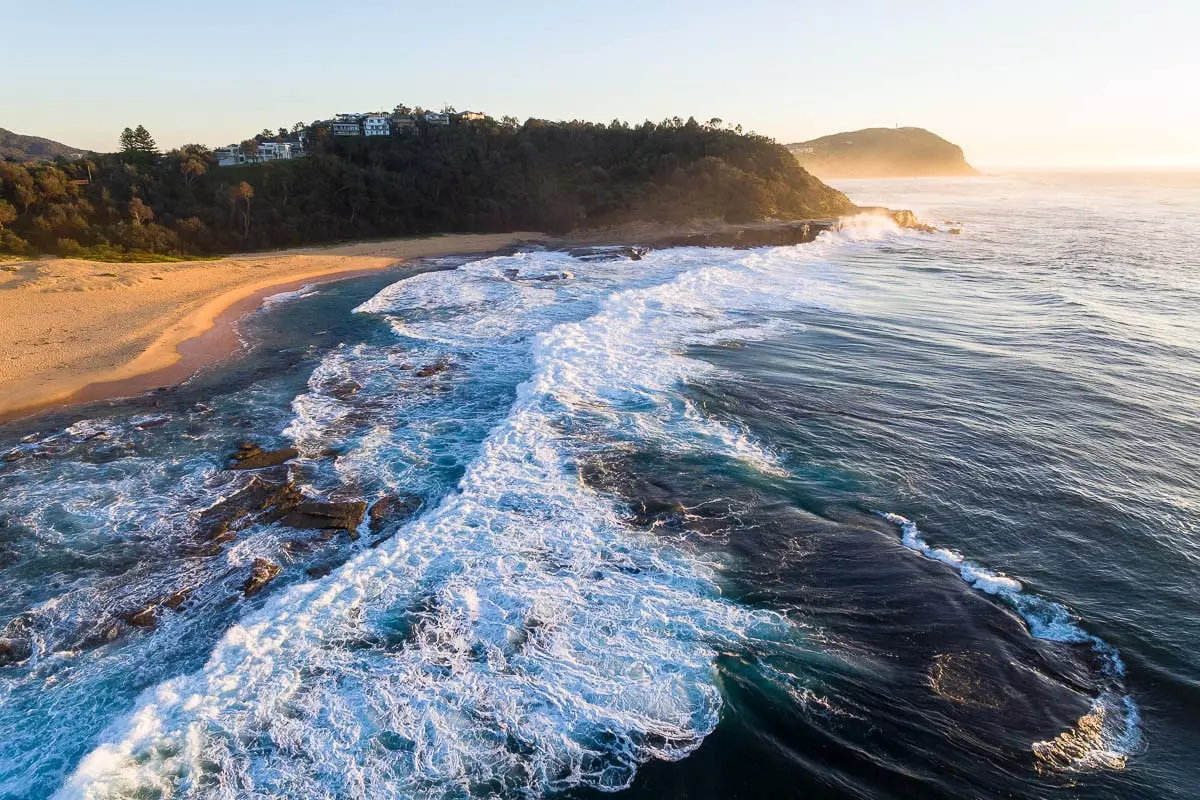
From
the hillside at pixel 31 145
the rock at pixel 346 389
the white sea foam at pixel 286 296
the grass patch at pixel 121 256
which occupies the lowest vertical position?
the rock at pixel 346 389

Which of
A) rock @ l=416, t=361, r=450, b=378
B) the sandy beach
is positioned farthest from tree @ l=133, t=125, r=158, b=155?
rock @ l=416, t=361, r=450, b=378

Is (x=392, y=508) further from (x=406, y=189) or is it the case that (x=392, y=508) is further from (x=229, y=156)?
(x=229, y=156)

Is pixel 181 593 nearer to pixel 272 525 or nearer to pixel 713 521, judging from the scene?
pixel 272 525

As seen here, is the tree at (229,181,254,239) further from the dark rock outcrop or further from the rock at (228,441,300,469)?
the rock at (228,441,300,469)

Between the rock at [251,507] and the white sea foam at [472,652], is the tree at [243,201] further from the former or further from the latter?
the rock at [251,507]

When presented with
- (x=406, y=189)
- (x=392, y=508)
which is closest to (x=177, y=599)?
(x=392, y=508)

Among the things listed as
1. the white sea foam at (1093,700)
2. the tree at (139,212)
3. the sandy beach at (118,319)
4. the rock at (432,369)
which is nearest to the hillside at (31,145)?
the tree at (139,212)
